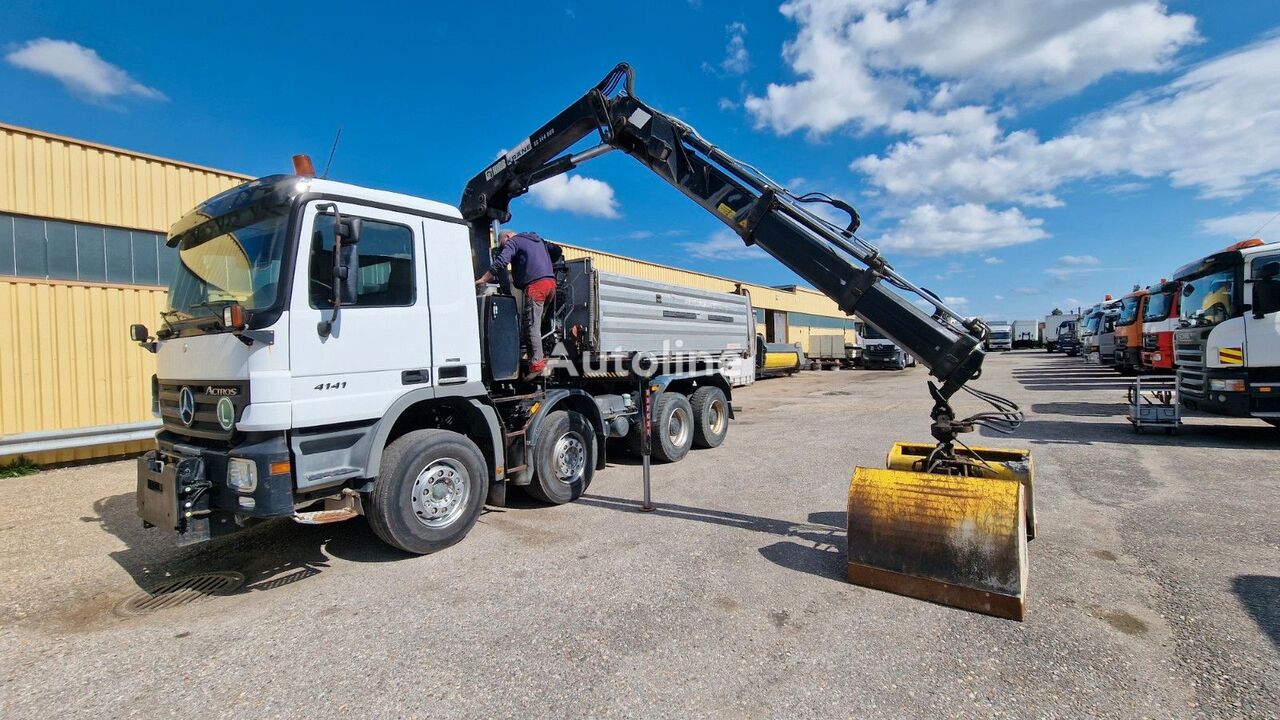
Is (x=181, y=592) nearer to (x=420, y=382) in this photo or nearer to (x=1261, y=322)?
(x=420, y=382)

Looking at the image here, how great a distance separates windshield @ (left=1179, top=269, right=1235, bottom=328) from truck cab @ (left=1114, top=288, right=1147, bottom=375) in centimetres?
850

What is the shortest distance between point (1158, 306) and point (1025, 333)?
49.0 metres

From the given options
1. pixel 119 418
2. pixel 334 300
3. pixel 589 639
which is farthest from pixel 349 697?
pixel 119 418

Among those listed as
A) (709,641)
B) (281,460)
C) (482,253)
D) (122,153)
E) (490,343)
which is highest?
(122,153)

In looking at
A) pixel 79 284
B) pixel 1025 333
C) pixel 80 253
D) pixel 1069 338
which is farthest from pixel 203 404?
pixel 1025 333

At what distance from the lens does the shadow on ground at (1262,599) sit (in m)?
3.13

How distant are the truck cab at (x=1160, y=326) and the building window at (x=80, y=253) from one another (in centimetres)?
2003

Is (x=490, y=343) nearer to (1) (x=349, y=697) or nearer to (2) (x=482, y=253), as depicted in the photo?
(2) (x=482, y=253)

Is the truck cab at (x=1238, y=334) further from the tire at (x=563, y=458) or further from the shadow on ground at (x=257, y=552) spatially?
the shadow on ground at (x=257, y=552)

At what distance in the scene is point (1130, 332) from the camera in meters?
17.5

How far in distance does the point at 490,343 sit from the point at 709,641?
3.23 meters

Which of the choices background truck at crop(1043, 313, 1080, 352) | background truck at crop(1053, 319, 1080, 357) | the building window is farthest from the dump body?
background truck at crop(1043, 313, 1080, 352)

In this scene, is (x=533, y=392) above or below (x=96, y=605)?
above

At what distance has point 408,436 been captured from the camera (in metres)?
4.39
